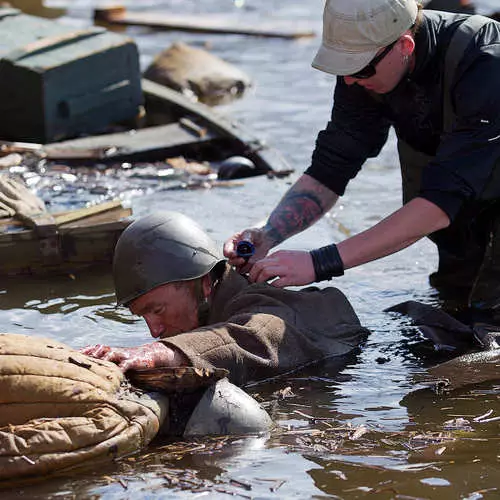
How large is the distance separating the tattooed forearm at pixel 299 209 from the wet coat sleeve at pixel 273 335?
0.56m

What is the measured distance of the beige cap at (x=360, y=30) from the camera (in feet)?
18.1

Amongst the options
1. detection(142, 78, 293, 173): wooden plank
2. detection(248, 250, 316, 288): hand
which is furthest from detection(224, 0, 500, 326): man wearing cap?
detection(142, 78, 293, 173): wooden plank

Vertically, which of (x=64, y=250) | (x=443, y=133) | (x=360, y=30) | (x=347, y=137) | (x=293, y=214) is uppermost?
(x=360, y=30)

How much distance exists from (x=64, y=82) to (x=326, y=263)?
521 centimetres

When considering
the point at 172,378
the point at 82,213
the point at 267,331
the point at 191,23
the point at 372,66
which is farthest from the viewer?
the point at 191,23

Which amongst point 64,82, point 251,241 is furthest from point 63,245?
point 64,82

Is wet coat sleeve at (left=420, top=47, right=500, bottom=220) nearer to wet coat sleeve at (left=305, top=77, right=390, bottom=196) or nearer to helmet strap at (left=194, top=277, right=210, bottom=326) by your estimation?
wet coat sleeve at (left=305, top=77, right=390, bottom=196)

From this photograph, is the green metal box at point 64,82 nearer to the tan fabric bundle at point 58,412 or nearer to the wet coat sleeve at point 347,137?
the wet coat sleeve at point 347,137

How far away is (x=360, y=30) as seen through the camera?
5.51 m

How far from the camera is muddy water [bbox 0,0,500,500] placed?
167 inches

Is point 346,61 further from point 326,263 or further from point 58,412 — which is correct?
point 58,412

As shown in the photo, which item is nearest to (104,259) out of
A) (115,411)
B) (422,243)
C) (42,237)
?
(42,237)

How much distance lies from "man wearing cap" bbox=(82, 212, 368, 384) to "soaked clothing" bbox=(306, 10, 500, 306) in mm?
892

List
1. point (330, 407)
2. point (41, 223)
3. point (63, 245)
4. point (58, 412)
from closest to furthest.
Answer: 1. point (58, 412)
2. point (330, 407)
3. point (41, 223)
4. point (63, 245)
